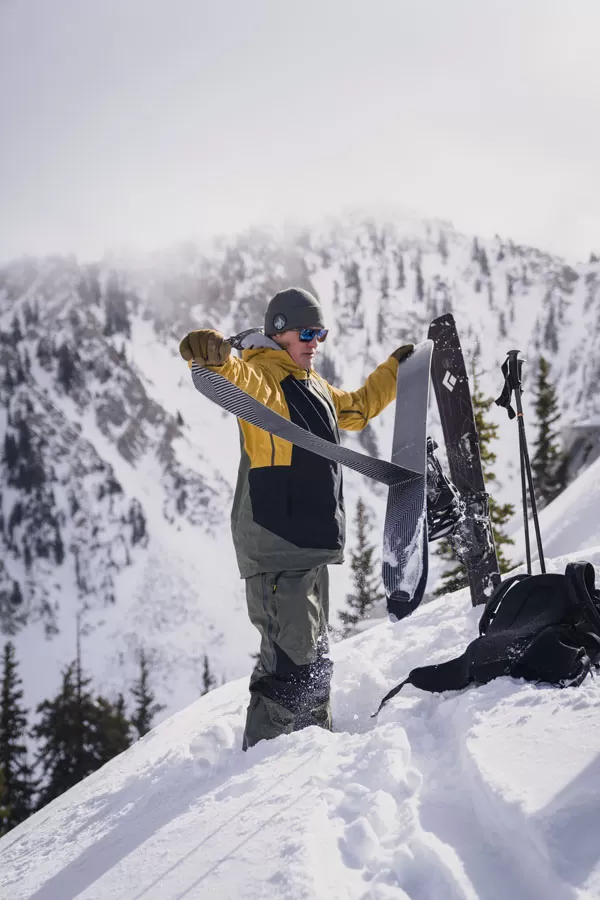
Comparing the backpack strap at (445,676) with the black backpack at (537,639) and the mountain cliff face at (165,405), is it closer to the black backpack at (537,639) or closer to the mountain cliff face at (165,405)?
the black backpack at (537,639)

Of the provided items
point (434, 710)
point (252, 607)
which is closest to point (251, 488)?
point (252, 607)

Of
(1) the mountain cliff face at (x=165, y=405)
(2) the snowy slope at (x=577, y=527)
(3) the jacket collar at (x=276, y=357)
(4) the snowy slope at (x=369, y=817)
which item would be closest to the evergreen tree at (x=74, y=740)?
(2) the snowy slope at (x=577, y=527)

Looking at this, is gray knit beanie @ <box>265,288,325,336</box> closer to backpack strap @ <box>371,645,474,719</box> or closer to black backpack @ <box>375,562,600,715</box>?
black backpack @ <box>375,562,600,715</box>

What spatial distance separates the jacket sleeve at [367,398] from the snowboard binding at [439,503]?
1.71 feet

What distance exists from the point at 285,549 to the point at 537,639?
139cm

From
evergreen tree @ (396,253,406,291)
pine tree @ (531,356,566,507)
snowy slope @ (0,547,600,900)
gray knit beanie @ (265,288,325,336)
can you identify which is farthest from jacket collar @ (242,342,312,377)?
evergreen tree @ (396,253,406,291)

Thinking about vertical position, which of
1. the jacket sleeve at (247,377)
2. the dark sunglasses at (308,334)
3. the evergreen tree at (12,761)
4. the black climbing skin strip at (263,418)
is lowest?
the evergreen tree at (12,761)

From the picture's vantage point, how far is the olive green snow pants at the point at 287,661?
346 cm

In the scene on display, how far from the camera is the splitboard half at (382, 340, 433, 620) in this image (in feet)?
11.8

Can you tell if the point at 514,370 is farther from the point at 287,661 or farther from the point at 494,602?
the point at 287,661

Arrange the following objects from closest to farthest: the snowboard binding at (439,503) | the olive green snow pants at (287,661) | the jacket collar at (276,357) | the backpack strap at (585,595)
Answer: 1. the backpack strap at (585,595)
2. the olive green snow pants at (287,661)
3. the jacket collar at (276,357)
4. the snowboard binding at (439,503)

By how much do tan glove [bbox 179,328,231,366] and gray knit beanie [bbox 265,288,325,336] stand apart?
3.07ft

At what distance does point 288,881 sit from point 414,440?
8.99 feet

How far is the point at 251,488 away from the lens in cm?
363
